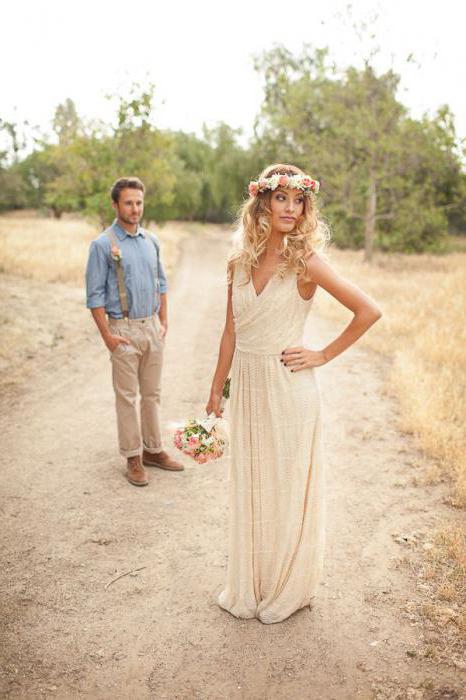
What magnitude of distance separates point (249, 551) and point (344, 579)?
89cm

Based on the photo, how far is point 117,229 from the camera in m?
4.67

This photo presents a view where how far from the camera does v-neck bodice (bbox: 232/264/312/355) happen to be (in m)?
2.87

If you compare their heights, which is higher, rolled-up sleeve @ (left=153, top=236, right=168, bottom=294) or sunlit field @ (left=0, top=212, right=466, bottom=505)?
rolled-up sleeve @ (left=153, top=236, right=168, bottom=294)

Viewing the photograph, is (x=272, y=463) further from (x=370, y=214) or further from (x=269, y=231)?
(x=370, y=214)

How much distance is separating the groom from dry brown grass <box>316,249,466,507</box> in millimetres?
2725

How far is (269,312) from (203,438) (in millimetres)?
841

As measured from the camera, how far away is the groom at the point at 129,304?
4574mm

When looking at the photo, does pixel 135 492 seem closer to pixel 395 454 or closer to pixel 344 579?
pixel 344 579

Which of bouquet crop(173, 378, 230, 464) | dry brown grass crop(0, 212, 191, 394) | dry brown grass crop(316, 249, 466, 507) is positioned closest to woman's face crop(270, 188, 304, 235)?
bouquet crop(173, 378, 230, 464)

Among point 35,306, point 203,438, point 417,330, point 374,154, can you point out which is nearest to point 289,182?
point 203,438

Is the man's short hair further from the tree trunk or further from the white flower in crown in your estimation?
the tree trunk

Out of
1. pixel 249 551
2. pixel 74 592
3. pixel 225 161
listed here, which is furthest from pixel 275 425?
pixel 225 161

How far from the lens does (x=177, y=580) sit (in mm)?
3682

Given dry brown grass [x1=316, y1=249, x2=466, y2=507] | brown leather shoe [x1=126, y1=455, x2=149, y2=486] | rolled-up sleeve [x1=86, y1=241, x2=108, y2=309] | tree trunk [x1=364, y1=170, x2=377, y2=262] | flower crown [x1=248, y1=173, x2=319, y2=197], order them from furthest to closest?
tree trunk [x1=364, y1=170, x2=377, y2=262] → dry brown grass [x1=316, y1=249, x2=466, y2=507] → brown leather shoe [x1=126, y1=455, x2=149, y2=486] → rolled-up sleeve [x1=86, y1=241, x2=108, y2=309] → flower crown [x1=248, y1=173, x2=319, y2=197]
